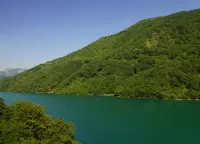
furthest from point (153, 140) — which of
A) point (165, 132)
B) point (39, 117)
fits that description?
point (39, 117)

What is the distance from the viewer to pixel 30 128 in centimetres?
5325

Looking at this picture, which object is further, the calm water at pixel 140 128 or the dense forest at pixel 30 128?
the calm water at pixel 140 128

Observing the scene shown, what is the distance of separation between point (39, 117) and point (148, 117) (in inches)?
2460

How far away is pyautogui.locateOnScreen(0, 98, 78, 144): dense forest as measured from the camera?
4757cm

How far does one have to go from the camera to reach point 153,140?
7262cm

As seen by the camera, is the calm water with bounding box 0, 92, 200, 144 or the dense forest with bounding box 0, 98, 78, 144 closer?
the dense forest with bounding box 0, 98, 78, 144

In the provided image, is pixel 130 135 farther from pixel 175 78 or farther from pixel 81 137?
pixel 175 78

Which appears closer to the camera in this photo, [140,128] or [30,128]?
[30,128]

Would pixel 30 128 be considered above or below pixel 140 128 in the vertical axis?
above

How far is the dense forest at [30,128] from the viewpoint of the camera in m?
47.6

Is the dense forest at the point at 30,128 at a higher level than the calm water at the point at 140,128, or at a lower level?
higher

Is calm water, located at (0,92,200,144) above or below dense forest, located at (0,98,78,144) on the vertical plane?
below

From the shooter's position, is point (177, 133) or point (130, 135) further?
point (177, 133)

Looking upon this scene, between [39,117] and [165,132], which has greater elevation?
[39,117]
